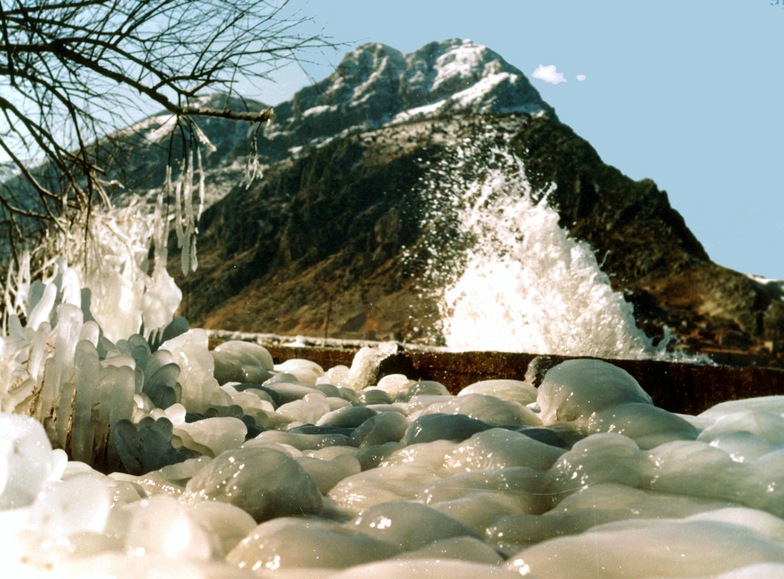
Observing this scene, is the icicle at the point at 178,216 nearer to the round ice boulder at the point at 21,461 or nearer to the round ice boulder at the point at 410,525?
the round ice boulder at the point at 21,461

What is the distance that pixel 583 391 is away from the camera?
1463 mm

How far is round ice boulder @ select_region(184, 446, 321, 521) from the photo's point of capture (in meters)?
0.89

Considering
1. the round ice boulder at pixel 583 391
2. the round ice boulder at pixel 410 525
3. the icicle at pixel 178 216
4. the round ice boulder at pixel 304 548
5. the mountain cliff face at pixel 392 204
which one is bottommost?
the round ice boulder at pixel 304 548

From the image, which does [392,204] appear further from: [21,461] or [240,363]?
[21,461]

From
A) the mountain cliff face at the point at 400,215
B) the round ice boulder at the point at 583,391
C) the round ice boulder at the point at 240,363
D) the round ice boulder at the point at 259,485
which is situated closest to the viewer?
the round ice boulder at the point at 259,485

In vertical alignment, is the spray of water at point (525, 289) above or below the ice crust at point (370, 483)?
above

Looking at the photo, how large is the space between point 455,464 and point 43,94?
2.33 metres

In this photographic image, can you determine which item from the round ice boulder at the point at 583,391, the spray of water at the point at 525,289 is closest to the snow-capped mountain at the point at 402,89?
the round ice boulder at the point at 583,391

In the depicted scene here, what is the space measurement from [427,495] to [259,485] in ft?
0.89

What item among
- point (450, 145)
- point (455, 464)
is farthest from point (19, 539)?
point (450, 145)

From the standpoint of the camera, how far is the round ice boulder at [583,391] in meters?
1.43

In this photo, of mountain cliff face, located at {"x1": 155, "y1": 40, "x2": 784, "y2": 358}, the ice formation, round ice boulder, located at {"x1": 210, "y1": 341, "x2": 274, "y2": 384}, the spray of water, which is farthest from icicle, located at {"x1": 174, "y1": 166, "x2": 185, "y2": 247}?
the spray of water

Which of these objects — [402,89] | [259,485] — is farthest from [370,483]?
[402,89]

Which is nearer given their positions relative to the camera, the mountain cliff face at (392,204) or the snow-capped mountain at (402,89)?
the snow-capped mountain at (402,89)
